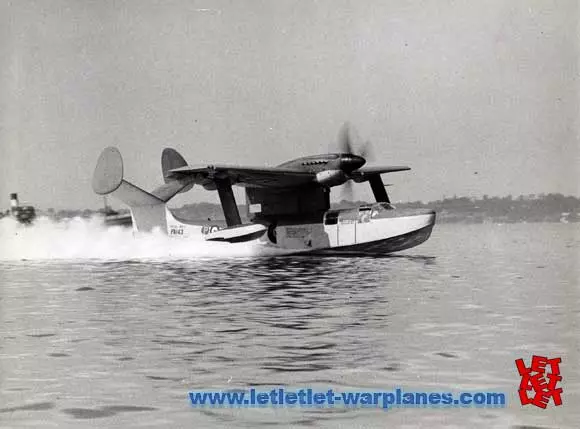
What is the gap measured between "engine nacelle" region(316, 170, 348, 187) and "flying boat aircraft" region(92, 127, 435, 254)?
0.04m

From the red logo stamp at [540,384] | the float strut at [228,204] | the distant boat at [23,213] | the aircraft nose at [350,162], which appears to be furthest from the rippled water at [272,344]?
the distant boat at [23,213]

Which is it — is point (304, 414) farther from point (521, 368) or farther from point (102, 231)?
point (102, 231)

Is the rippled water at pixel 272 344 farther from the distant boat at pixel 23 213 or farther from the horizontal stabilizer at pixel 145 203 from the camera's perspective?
the distant boat at pixel 23 213

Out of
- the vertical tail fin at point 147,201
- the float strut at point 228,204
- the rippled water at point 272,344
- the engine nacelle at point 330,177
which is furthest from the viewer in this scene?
the vertical tail fin at point 147,201

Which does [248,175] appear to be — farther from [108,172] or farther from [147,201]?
[147,201]

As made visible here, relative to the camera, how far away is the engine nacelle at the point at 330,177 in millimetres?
28031

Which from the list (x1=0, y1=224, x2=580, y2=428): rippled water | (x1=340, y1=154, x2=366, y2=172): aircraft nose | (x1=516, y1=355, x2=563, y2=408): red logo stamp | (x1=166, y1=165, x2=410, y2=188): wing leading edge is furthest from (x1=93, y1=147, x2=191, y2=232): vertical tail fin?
(x1=516, y1=355, x2=563, y2=408): red logo stamp

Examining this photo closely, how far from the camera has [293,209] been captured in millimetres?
30641

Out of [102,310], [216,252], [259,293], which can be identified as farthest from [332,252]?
[102,310]

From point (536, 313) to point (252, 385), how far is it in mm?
6806

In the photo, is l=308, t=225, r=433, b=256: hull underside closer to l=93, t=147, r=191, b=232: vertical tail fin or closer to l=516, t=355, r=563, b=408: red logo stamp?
l=93, t=147, r=191, b=232: vertical tail fin

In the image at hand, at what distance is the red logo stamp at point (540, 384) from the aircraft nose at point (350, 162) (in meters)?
20.2

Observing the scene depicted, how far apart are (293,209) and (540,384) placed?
23.5 metres

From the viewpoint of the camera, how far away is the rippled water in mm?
6871
